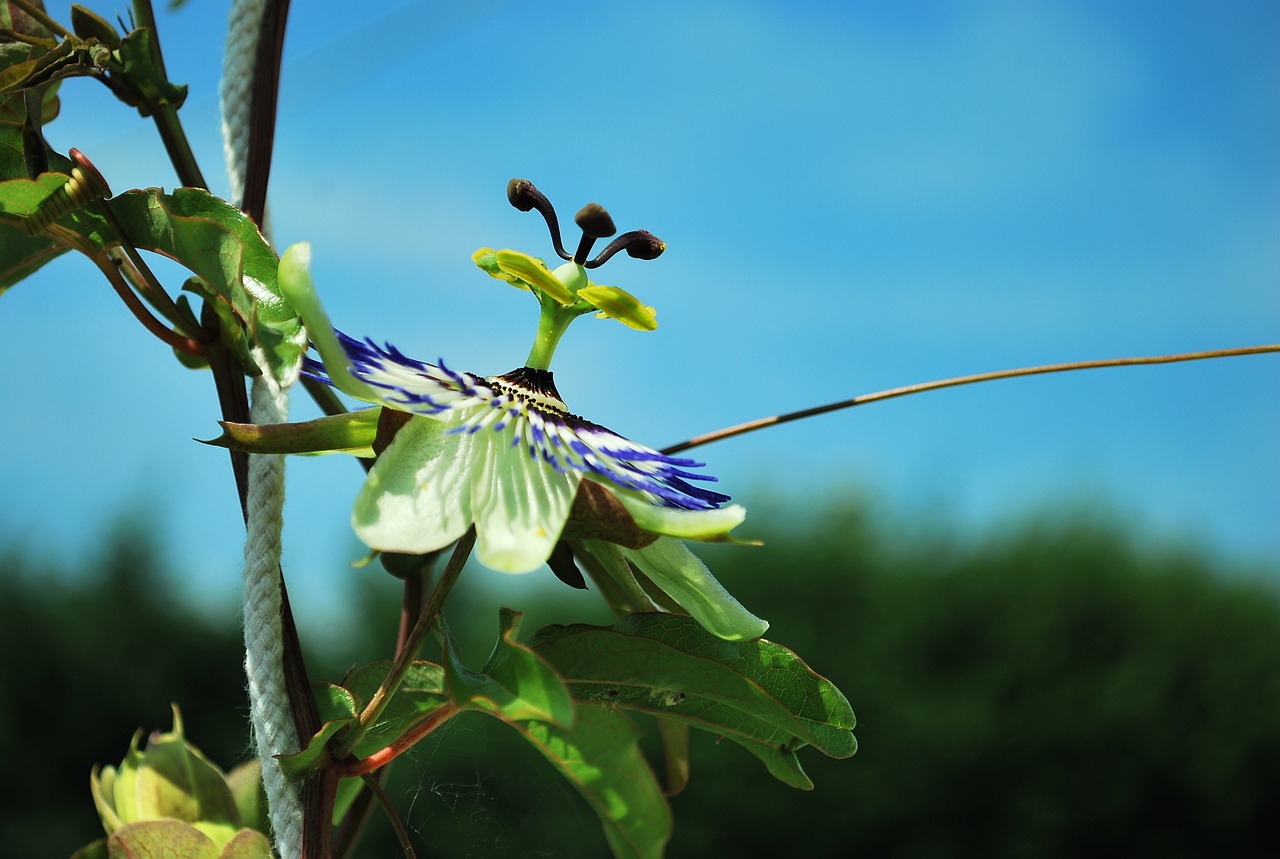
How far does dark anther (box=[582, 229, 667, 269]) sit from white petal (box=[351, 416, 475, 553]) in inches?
7.3

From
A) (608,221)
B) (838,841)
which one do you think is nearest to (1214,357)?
(608,221)

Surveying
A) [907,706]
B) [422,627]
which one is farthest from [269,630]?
[907,706]

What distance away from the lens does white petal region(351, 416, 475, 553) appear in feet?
1.44

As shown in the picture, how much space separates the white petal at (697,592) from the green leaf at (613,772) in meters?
0.06

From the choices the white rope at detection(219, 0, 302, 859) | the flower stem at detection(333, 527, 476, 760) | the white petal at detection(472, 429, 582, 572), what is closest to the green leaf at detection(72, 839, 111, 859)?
the white rope at detection(219, 0, 302, 859)

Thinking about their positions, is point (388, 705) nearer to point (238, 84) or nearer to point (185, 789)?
point (185, 789)

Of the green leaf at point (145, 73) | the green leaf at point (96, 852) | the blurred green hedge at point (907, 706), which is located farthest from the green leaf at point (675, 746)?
the blurred green hedge at point (907, 706)

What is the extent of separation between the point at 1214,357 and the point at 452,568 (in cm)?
41

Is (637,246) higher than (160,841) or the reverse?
higher

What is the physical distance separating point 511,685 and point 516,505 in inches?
2.8

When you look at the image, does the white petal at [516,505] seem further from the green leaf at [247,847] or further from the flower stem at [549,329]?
the green leaf at [247,847]

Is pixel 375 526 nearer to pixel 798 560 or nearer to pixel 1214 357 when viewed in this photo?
pixel 1214 357

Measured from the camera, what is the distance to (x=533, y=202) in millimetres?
640

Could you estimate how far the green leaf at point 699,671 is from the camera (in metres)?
0.51
